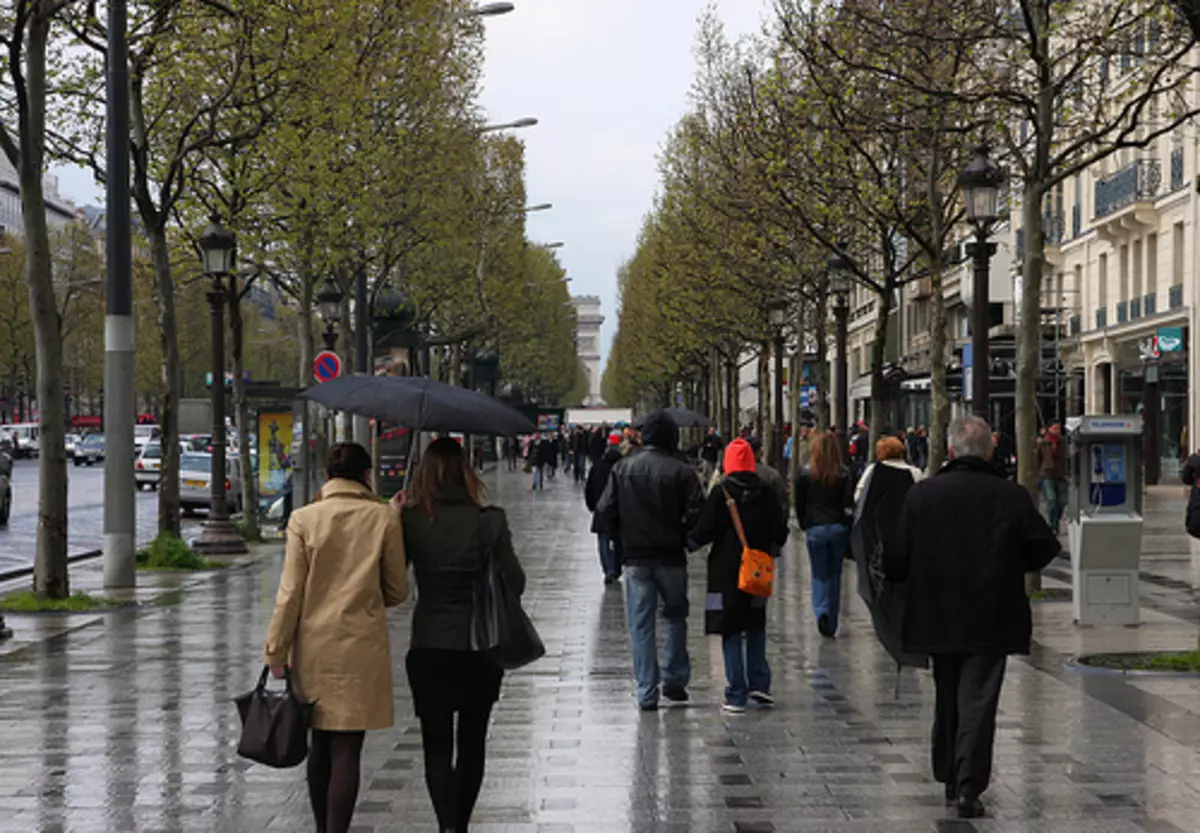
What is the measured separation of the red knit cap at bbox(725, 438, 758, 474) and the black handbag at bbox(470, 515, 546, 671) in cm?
414

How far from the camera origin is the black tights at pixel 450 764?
745 cm

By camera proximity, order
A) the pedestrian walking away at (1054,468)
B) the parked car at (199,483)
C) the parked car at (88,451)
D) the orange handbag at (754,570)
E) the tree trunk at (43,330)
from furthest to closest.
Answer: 1. the parked car at (88,451)
2. the parked car at (199,483)
3. the pedestrian walking away at (1054,468)
4. the tree trunk at (43,330)
5. the orange handbag at (754,570)

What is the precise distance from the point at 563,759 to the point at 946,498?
2.60m

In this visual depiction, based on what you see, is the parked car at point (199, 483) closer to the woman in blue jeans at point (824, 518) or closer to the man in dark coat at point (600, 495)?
the man in dark coat at point (600, 495)

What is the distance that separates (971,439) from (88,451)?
78500 millimetres

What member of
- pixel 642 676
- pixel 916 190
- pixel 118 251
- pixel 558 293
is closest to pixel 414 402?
pixel 642 676

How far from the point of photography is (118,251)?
1950 cm

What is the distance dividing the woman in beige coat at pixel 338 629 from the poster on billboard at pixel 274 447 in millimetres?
25034

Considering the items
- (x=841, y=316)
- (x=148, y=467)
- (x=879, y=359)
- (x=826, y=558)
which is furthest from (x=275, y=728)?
(x=148, y=467)

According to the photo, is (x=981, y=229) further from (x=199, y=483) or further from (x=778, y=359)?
(x=199, y=483)

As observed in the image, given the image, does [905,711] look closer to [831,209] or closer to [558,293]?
[831,209]

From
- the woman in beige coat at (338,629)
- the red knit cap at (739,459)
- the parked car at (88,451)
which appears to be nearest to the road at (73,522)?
the red knit cap at (739,459)

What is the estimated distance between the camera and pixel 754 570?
11148mm

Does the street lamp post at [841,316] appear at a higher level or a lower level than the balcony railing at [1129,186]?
lower
